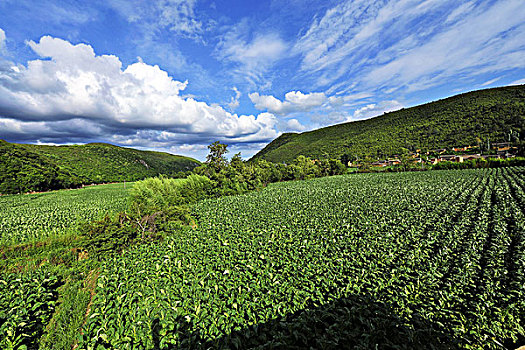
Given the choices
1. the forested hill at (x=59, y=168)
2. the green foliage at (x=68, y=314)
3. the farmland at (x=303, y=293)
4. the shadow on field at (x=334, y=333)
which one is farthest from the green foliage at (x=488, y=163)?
the forested hill at (x=59, y=168)

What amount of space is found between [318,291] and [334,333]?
1.02 meters

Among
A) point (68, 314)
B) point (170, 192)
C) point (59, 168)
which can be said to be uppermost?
point (59, 168)

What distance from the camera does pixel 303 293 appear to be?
4.34 metres

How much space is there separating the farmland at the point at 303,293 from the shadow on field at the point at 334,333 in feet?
0.06

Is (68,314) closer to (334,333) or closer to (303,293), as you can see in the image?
(303,293)

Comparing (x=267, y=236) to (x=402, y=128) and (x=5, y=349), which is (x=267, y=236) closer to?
(x=5, y=349)

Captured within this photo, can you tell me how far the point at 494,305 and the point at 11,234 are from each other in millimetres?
17630

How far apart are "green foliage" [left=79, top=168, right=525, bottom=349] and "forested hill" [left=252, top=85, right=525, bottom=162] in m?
85.8

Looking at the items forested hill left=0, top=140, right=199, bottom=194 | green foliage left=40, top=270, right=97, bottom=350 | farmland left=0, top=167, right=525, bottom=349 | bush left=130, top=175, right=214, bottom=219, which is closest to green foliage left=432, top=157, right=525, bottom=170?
farmland left=0, top=167, right=525, bottom=349

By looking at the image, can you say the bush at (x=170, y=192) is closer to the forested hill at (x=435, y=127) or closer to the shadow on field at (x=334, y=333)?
the shadow on field at (x=334, y=333)

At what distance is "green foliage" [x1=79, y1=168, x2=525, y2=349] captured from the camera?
3463 millimetres

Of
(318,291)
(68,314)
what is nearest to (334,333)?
(318,291)

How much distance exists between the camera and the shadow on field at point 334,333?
3.25 m

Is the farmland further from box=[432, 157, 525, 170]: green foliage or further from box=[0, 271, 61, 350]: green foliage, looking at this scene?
box=[432, 157, 525, 170]: green foliage
